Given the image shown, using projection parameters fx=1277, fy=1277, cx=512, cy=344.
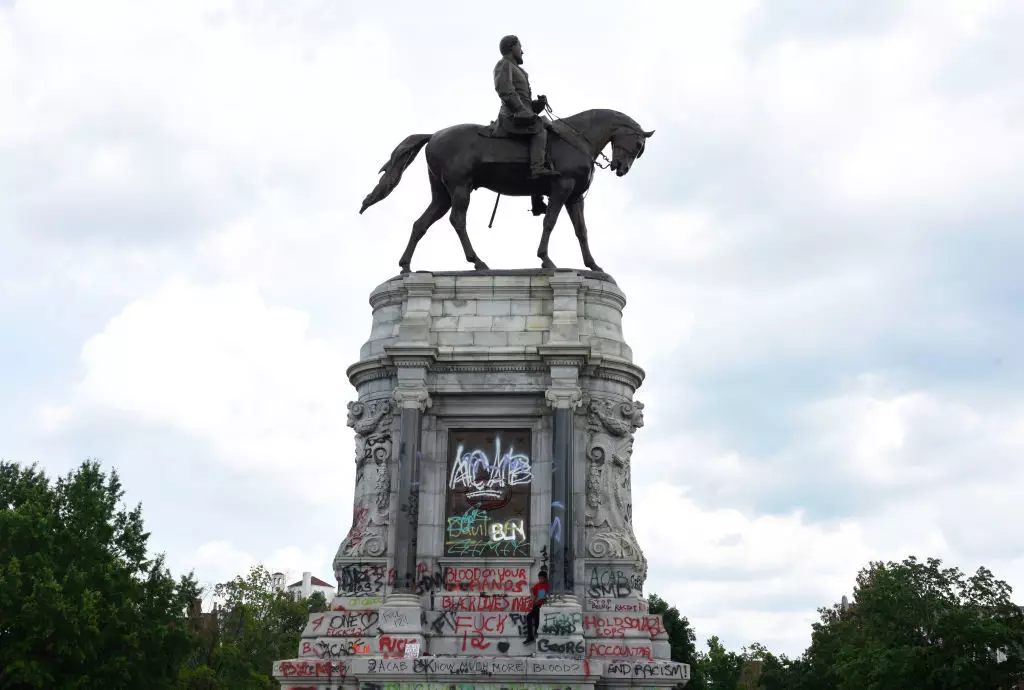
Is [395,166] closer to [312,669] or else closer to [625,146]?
[625,146]

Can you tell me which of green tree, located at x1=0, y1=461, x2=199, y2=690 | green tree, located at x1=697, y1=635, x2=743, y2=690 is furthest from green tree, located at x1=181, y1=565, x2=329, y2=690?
green tree, located at x1=697, y1=635, x2=743, y2=690

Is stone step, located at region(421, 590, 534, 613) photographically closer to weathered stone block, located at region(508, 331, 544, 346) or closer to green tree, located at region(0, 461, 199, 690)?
weathered stone block, located at region(508, 331, 544, 346)

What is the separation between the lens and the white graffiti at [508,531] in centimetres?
2783

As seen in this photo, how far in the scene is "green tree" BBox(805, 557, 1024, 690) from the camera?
47031 millimetres

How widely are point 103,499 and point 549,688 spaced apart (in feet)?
70.5

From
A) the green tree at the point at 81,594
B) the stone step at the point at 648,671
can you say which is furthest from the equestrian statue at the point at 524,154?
the green tree at the point at 81,594

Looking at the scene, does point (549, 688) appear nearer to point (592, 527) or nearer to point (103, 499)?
point (592, 527)

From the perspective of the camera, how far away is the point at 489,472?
92.8ft

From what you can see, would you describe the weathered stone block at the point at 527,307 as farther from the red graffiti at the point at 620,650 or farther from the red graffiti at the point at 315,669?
the red graffiti at the point at 315,669

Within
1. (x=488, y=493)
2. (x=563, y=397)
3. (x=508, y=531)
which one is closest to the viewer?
(x=508, y=531)

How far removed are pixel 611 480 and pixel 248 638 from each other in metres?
40.9

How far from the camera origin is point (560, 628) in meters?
26.3

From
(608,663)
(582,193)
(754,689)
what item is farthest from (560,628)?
Result: (754,689)

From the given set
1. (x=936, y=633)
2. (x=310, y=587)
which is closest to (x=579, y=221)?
(x=936, y=633)
